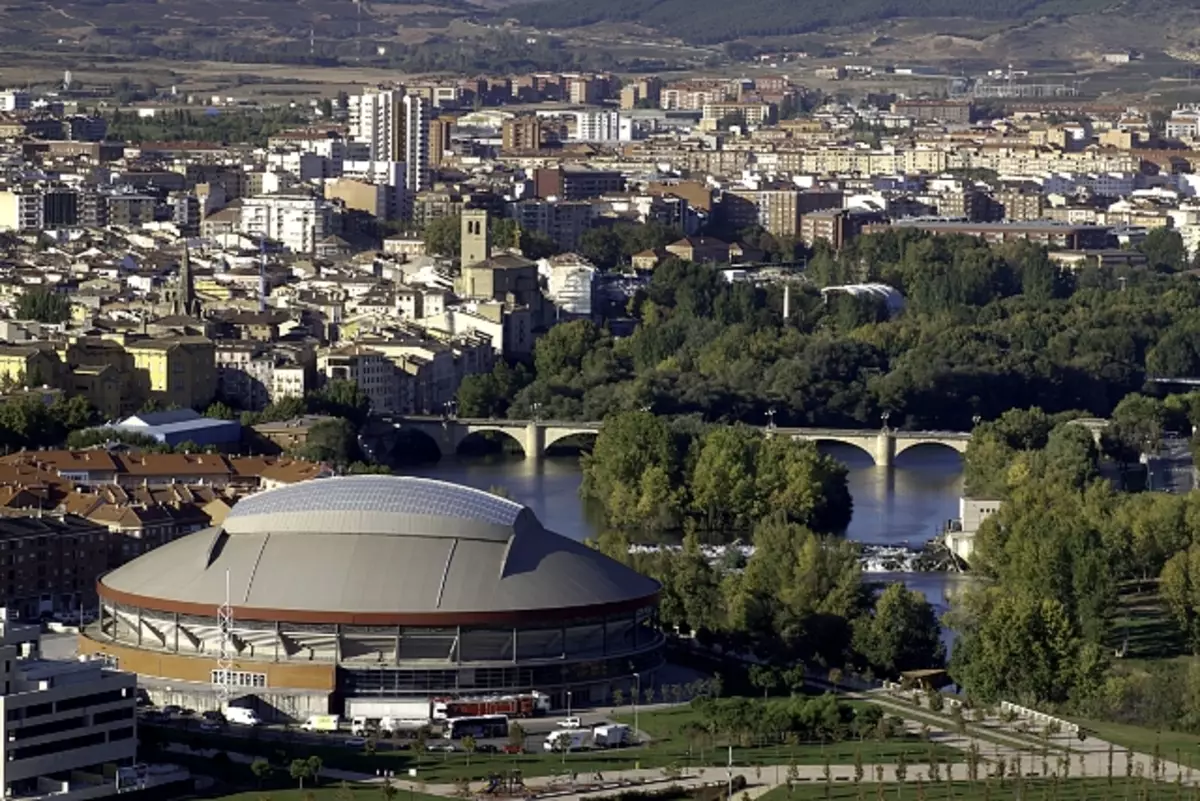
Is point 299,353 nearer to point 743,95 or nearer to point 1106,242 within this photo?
point 1106,242

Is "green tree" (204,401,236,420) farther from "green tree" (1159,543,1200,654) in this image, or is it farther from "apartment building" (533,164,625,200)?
"apartment building" (533,164,625,200)

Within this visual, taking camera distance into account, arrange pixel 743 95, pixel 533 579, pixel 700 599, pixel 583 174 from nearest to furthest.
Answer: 1. pixel 533 579
2. pixel 700 599
3. pixel 583 174
4. pixel 743 95

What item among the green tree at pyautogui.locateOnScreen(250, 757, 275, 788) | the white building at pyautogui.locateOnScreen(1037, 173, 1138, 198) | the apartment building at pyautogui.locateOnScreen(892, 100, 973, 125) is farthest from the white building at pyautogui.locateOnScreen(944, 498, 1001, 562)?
the apartment building at pyautogui.locateOnScreen(892, 100, 973, 125)

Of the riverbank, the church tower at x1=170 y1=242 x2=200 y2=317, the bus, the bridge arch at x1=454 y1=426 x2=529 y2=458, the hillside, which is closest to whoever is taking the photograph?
the bus

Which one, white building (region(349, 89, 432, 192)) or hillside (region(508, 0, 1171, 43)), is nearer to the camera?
white building (region(349, 89, 432, 192))

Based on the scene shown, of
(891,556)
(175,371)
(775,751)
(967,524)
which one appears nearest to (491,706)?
(775,751)

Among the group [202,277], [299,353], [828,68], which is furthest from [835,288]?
[828,68]

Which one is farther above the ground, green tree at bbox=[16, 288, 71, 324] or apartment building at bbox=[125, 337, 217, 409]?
apartment building at bbox=[125, 337, 217, 409]
